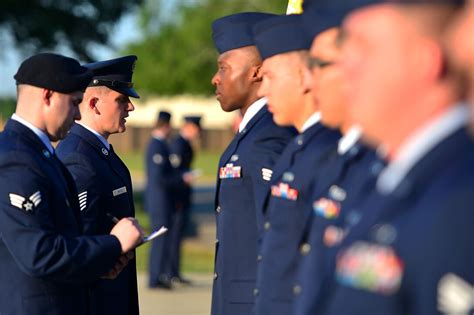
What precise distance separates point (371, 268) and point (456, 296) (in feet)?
0.63

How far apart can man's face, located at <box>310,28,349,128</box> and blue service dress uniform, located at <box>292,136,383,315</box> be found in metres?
0.14

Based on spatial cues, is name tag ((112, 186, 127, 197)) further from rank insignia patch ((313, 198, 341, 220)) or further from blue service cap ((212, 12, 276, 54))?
rank insignia patch ((313, 198, 341, 220))

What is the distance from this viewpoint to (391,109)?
2375 millimetres

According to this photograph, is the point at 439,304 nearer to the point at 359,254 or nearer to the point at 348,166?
the point at 359,254

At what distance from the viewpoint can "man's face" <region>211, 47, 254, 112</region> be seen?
6164 millimetres

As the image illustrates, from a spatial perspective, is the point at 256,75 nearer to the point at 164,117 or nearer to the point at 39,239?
the point at 39,239

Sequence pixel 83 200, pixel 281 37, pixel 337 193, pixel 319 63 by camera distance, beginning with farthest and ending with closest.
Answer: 1. pixel 83 200
2. pixel 281 37
3. pixel 319 63
4. pixel 337 193

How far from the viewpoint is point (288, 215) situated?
4512mm

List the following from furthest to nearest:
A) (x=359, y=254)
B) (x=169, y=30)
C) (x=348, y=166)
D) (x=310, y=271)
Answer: (x=169, y=30), (x=348, y=166), (x=310, y=271), (x=359, y=254)

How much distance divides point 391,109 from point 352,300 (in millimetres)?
418

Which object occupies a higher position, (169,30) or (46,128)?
(169,30)

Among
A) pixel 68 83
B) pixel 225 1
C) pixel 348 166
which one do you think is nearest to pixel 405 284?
pixel 348 166

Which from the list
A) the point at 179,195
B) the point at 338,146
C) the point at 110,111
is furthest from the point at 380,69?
the point at 179,195

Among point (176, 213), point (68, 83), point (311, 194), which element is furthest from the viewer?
point (176, 213)
